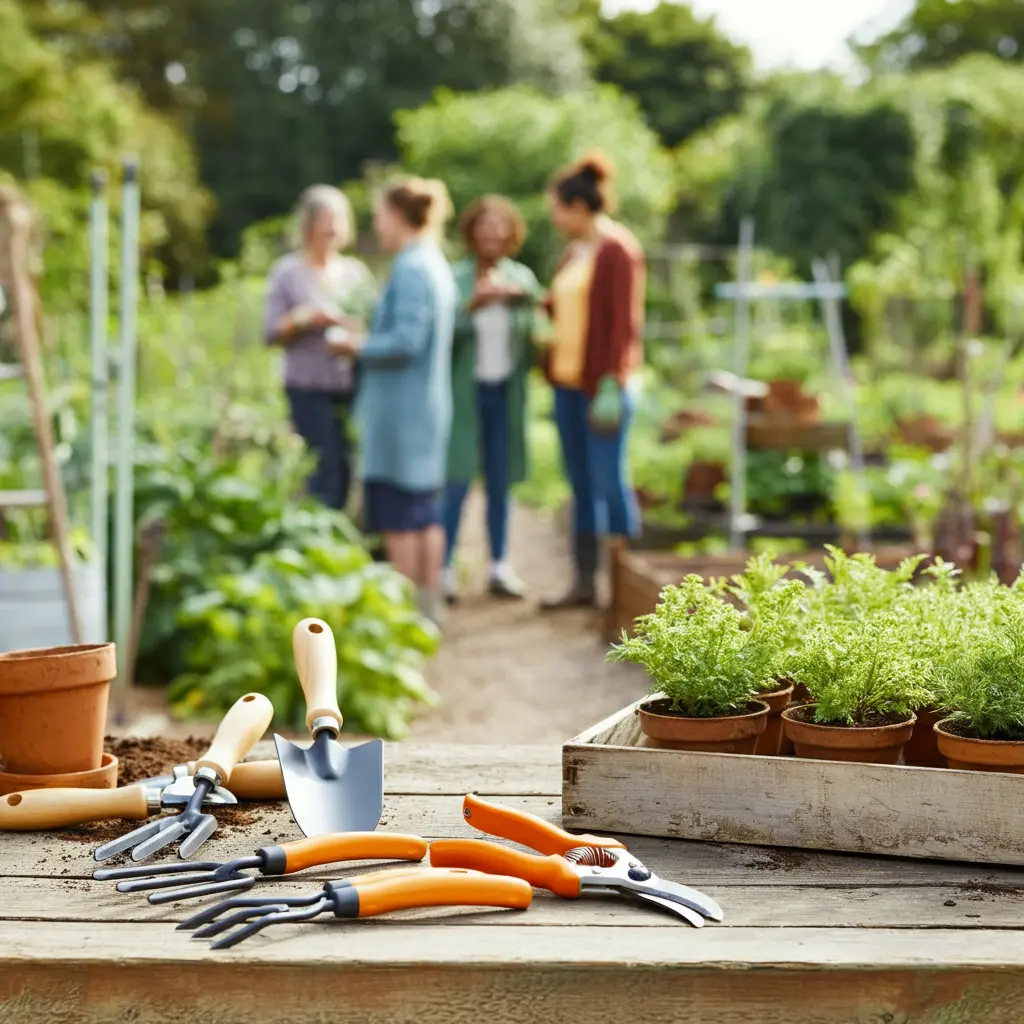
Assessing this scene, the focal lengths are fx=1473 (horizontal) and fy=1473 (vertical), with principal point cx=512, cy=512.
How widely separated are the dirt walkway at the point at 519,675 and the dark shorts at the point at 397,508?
1.63 feet

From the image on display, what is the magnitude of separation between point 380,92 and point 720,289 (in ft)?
74.4

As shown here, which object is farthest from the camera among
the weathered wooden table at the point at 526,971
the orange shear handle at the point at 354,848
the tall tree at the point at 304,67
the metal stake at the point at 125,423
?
the tall tree at the point at 304,67

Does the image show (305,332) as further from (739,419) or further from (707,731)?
(707,731)

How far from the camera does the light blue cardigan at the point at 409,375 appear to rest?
5.44 m

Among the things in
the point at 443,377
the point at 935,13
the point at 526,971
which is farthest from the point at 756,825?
the point at 935,13

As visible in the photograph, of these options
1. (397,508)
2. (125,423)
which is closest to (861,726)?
(125,423)

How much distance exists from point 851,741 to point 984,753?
0.40 ft

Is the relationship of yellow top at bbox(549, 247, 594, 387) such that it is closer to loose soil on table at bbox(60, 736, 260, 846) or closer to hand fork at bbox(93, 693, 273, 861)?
loose soil on table at bbox(60, 736, 260, 846)

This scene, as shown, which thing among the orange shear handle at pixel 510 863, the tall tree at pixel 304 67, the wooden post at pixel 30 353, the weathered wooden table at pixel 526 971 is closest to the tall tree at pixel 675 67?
the tall tree at pixel 304 67

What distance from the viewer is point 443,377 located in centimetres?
569

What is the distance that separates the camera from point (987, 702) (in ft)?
4.61

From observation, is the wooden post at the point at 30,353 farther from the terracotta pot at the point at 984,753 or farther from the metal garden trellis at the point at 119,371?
the terracotta pot at the point at 984,753

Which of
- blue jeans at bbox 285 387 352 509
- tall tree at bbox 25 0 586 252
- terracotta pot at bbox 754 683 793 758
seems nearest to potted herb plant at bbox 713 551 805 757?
terracotta pot at bbox 754 683 793 758

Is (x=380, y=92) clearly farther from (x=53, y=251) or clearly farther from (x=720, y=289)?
(x=720, y=289)
